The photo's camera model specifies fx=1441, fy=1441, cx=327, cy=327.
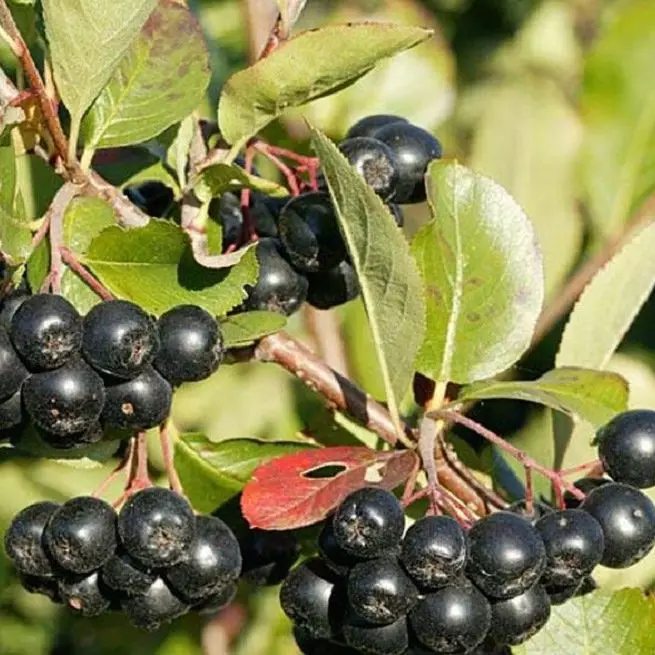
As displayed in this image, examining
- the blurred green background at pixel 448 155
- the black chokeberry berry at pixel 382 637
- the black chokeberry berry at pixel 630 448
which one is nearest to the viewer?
the black chokeberry berry at pixel 382 637

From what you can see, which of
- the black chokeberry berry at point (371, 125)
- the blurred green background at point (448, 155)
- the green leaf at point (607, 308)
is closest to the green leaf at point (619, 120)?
the blurred green background at point (448, 155)

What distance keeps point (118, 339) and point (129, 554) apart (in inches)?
10.7

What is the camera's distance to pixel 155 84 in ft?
5.65

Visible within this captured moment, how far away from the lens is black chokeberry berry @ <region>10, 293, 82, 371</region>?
1.43 meters

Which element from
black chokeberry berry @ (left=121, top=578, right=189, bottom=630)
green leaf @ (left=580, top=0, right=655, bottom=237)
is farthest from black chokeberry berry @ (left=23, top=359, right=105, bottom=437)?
green leaf @ (left=580, top=0, right=655, bottom=237)

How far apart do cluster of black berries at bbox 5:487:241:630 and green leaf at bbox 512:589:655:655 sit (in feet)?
1.24

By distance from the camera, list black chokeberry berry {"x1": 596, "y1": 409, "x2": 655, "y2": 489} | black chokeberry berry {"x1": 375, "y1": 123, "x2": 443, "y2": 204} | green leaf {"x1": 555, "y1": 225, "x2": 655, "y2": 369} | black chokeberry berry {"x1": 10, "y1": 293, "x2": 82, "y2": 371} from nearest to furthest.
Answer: black chokeberry berry {"x1": 10, "y1": 293, "x2": 82, "y2": 371}
black chokeberry berry {"x1": 596, "y1": 409, "x2": 655, "y2": 489}
black chokeberry berry {"x1": 375, "y1": 123, "x2": 443, "y2": 204}
green leaf {"x1": 555, "y1": 225, "x2": 655, "y2": 369}

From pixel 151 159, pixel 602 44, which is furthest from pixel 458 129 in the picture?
pixel 151 159

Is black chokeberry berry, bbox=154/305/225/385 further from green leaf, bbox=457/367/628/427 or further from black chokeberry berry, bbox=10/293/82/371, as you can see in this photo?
green leaf, bbox=457/367/628/427

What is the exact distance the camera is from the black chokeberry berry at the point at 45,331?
56.4 inches

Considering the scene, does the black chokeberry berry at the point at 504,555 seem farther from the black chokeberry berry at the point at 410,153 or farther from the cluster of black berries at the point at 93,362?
the black chokeberry berry at the point at 410,153

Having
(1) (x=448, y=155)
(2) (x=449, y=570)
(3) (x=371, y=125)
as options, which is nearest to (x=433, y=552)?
(2) (x=449, y=570)

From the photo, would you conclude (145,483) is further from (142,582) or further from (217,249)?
(217,249)

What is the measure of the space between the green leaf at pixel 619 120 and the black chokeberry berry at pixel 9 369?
190cm
